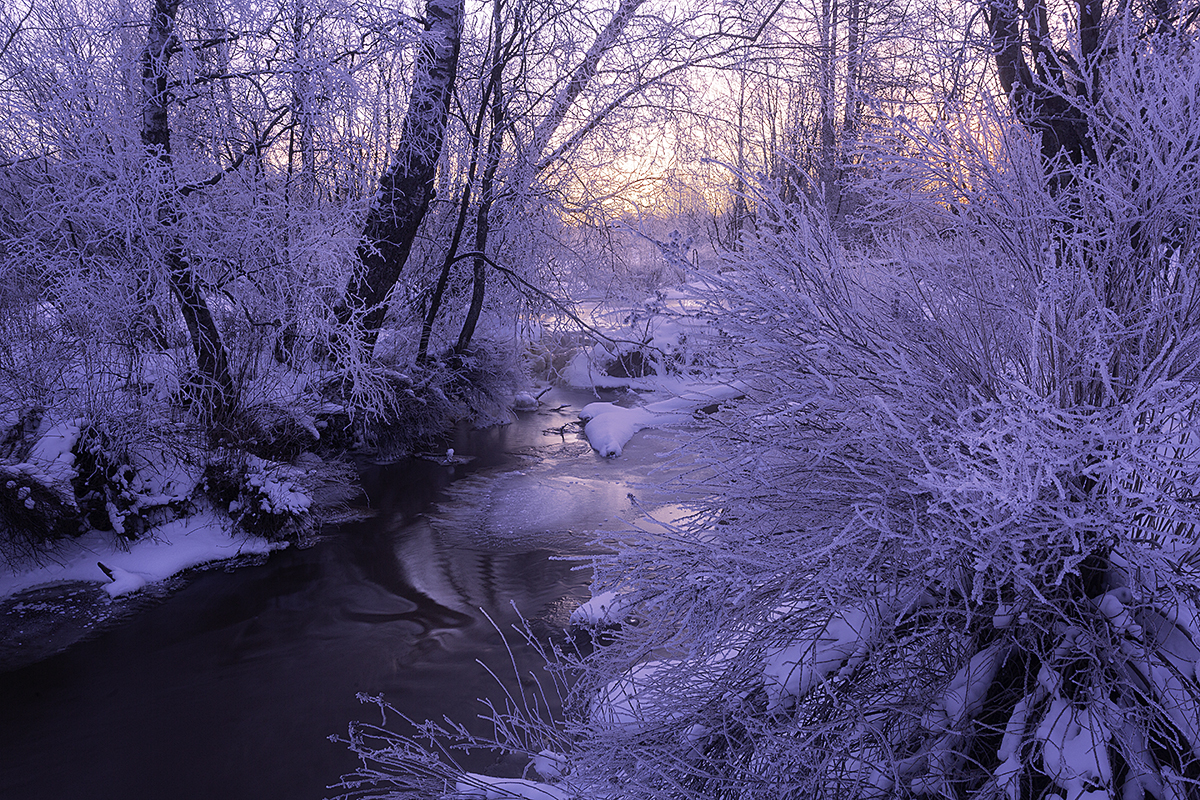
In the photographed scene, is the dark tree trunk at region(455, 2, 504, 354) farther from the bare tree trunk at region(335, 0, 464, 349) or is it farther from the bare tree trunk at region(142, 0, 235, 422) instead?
the bare tree trunk at region(142, 0, 235, 422)

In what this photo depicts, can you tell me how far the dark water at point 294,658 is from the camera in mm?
4773

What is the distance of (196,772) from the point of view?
185 inches

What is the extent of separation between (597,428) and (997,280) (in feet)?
31.6

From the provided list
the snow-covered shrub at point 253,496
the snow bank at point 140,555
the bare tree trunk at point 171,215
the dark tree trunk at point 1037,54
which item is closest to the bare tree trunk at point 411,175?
the bare tree trunk at point 171,215

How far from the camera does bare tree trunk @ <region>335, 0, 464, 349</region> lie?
370 inches

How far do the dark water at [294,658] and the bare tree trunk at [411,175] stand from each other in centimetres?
271

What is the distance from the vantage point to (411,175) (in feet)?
32.4

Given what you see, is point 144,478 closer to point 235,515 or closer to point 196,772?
point 235,515

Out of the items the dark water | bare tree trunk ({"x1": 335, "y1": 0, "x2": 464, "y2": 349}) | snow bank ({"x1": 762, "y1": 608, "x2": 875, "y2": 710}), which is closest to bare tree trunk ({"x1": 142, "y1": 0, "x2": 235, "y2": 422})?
bare tree trunk ({"x1": 335, "y1": 0, "x2": 464, "y2": 349})

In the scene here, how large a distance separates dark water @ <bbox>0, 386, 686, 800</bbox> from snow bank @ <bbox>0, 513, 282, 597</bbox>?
0.92 ft

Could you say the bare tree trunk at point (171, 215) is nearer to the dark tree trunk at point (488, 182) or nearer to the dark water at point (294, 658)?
the dark water at point (294, 658)

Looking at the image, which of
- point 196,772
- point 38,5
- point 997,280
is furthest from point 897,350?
point 38,5

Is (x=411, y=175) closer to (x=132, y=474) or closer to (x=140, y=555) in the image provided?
(x=132, y=474)

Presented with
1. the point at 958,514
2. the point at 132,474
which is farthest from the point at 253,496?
the point at 958,514
